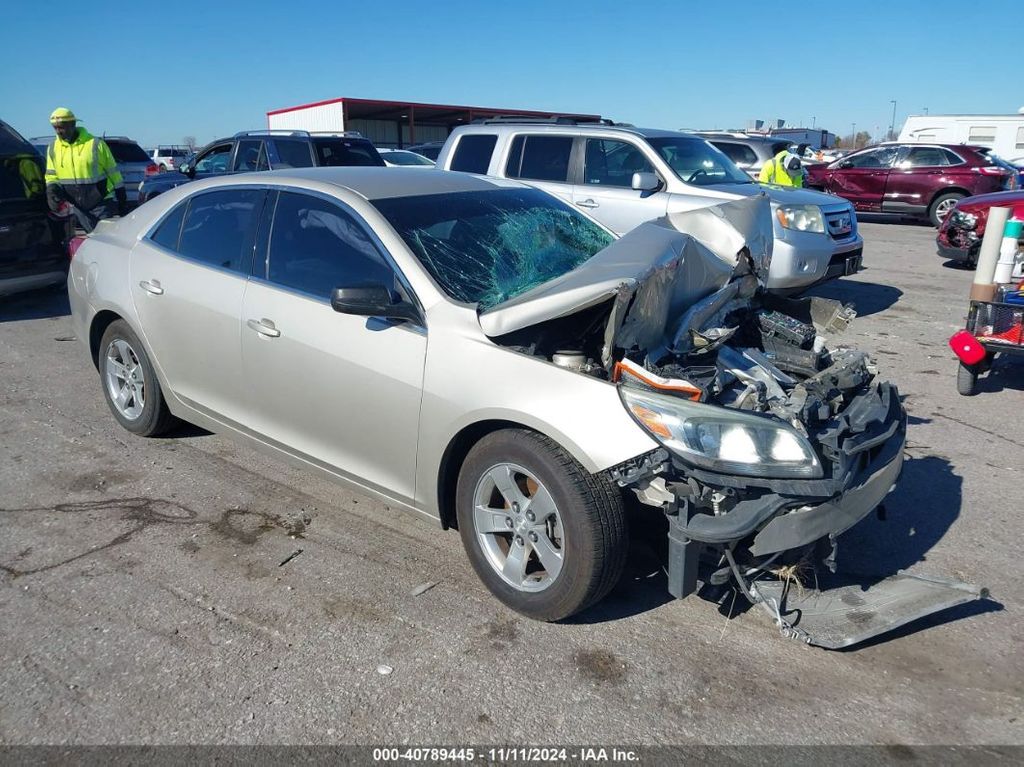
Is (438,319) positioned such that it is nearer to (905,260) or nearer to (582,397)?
(582,397)

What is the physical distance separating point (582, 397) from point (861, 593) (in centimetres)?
141

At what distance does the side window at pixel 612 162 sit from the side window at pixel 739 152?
8.27 metres

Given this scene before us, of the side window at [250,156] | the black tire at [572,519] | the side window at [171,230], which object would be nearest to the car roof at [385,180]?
the side window at [171,230]

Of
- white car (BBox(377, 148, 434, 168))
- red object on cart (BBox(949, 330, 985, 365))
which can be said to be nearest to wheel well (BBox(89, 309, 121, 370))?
red object on cart (BBox(949, 330, 985, 365))

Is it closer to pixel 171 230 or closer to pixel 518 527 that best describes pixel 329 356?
pixel 518 527

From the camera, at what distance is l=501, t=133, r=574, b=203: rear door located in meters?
8.85

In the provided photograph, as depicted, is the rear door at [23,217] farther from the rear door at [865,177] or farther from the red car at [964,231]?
the rear door at [865,177]

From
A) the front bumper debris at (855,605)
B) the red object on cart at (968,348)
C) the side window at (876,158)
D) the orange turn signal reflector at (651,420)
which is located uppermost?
the side window at (876,158)

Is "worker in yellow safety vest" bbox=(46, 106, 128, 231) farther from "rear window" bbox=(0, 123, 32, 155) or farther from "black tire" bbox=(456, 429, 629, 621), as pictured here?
"black tire" bbox=(456, 429, 629, 621)

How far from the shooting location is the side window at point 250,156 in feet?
40.4

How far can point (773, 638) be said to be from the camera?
3.21 m

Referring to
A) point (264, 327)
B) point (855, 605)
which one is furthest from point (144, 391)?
point (855, 605)

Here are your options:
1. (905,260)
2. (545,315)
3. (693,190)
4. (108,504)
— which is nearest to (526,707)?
(545,315)

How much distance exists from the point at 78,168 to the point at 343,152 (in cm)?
411
